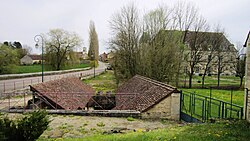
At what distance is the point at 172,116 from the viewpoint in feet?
43.9

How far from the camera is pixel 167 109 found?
1336cm

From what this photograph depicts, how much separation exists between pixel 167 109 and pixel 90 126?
5.17 meters

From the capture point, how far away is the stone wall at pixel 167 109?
13.2 m

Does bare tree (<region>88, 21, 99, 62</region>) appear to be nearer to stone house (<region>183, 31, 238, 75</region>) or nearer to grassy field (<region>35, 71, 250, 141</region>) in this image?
stone house (<region>183, 31, 238, 75</region>)

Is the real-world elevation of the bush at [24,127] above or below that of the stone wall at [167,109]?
above

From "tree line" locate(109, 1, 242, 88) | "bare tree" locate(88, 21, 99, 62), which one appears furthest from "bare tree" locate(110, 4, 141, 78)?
"bare tree" locate(88, 21, 99, 62)

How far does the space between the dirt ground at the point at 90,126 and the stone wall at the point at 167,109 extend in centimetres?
63

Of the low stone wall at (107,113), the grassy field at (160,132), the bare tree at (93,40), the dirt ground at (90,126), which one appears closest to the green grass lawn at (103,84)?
the low stone wall at (107,113)

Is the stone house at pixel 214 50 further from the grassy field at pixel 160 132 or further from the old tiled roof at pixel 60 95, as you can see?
the grassy field at pixel 160 132

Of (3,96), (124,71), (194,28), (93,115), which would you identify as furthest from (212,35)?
(3,96)

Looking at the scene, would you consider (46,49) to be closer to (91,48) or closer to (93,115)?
(91,48)

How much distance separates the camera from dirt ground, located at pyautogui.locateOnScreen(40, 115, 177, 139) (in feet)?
30.3

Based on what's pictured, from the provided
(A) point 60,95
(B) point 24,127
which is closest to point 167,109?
(A) point 60,95

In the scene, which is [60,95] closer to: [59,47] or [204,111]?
[204,111]
